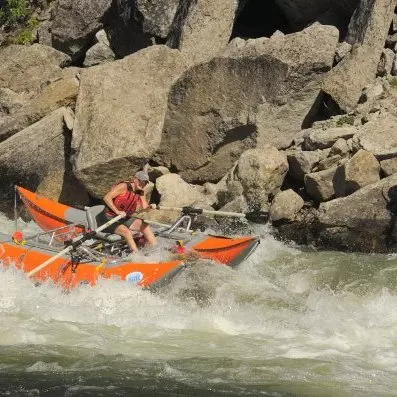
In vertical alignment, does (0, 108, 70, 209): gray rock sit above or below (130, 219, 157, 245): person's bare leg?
above

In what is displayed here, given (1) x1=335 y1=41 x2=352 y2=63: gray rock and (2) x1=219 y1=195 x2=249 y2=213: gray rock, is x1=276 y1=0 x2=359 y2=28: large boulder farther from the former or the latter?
(2) x1=219 y1=195 x2=249 y2=213: gray rock

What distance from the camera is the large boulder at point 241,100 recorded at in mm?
12680

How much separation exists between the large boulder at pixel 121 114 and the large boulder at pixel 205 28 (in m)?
0.86

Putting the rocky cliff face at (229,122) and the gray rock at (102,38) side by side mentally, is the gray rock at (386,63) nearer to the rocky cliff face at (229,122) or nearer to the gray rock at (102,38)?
the rocky cliff face at (229,122)

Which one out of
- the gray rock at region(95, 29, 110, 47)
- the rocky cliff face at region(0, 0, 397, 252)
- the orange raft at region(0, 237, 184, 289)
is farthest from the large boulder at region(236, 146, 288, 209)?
the gray rock at region(95, 29, 110, 47)

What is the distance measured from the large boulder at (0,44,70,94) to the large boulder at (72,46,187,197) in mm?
2103

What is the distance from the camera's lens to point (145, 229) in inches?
391

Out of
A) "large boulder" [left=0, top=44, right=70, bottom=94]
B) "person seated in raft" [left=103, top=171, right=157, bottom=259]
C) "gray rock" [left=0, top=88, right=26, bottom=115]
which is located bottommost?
"person seated in raft" [left=103, top=171, right=157, bottom=259]

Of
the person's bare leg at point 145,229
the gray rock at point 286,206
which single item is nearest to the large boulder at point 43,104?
the gray rock at point 286,206

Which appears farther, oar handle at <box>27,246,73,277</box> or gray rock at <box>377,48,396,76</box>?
gray rock at <box>377,48,396,76</box>

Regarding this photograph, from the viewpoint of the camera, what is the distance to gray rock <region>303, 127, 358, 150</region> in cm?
1220

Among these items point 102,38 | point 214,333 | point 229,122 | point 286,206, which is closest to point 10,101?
point 102,38

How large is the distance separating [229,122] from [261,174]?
1.55 meters

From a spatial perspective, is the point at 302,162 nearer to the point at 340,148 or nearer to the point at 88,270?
the point at 340,148
